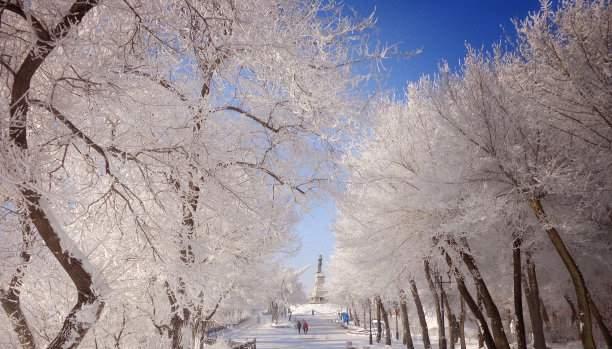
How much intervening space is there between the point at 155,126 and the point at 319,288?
120 metres

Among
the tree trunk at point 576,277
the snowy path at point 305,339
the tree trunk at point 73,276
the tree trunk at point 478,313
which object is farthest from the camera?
the snowy path at point 305,339

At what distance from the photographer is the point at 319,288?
392ft

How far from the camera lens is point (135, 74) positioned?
470cm

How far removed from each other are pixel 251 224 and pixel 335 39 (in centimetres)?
276

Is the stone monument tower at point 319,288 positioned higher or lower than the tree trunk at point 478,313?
higher

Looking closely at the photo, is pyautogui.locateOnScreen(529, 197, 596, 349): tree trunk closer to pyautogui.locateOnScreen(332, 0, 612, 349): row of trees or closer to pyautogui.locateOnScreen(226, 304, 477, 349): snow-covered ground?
pyautogui.locateOnScreen(332, 0, 612, 349): row of trees

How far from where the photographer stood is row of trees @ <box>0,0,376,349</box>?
377 cm

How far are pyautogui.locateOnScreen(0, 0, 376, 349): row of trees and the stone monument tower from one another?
115012 millimetres

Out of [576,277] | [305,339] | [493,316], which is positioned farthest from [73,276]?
[305,339]

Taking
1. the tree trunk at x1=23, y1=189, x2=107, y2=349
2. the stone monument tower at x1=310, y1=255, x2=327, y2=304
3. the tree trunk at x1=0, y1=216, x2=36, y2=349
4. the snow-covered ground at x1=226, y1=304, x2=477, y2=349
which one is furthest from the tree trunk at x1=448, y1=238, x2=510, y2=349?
the stone monument tower at x1=310, y1=255, x2=327, y2=304

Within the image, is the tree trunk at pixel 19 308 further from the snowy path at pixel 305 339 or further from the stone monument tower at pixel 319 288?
the stone monument tower at pixel 319 288

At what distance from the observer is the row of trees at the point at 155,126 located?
12.4 feet

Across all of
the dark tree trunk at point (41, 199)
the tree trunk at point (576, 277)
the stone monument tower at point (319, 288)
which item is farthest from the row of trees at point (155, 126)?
the stone monument tower at point (319, 288)

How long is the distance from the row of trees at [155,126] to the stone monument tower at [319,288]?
115012mm
